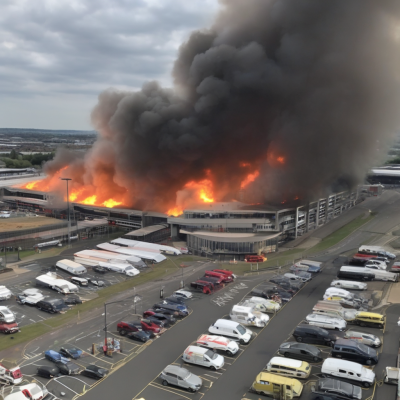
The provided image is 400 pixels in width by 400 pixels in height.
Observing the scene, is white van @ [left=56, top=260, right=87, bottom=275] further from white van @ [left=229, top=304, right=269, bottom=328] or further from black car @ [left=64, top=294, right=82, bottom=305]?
white van @ [left=229, top=304, right=269, bottom=328]

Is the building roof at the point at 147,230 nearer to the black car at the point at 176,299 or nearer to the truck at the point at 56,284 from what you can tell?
the truck at the point at 56,284

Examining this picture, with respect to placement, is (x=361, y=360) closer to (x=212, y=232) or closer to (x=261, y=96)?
(x=212, y=232)

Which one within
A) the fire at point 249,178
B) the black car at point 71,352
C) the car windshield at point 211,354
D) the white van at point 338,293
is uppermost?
the fire at point 249,178

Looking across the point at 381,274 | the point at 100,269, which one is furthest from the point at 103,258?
the point at 381,274

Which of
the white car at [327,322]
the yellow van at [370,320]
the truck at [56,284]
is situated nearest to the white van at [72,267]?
the truck at [56,284]

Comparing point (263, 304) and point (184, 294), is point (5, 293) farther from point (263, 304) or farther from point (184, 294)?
point (263, 304)
